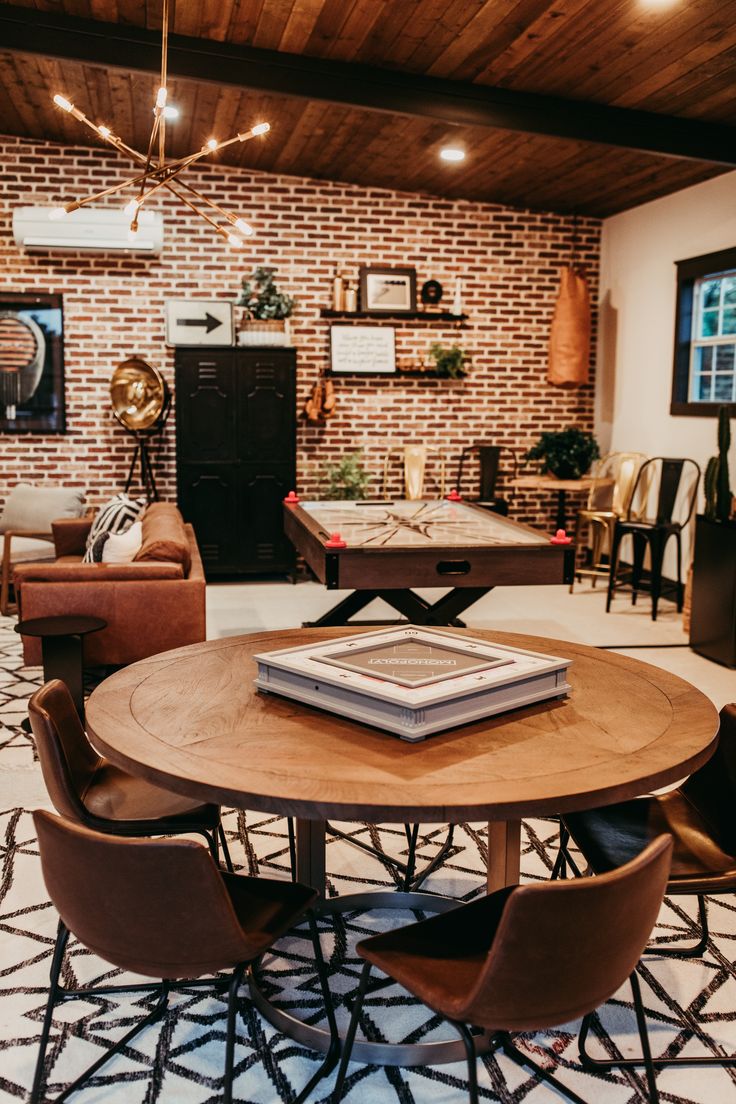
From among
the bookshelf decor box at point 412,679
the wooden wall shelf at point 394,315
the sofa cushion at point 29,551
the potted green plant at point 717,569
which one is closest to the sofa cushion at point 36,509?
the sofa cushion at point 29,551

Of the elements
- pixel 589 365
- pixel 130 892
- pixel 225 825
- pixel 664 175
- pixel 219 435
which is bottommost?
pixel 225 825

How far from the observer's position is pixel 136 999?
232 centimetres

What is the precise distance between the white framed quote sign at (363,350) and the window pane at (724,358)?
250cm

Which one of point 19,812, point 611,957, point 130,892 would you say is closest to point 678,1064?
point 611,957

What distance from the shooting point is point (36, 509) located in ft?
22.9

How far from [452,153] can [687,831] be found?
5.47 m

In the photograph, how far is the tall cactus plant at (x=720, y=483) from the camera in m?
5.50

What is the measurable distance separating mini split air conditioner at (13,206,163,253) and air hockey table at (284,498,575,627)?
10.9 feet

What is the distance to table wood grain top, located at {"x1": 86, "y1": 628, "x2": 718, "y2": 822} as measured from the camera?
161cm

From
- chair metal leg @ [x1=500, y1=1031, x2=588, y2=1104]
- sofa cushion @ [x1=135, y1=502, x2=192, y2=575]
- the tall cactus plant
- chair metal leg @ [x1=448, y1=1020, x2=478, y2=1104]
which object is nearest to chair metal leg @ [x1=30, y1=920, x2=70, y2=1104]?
chair metal leg @ [x1=448, y1=1020, x2=478, y2=1104]

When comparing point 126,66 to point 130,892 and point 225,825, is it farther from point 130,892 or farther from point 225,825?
point 130,892

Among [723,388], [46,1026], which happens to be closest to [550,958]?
[46,1026]

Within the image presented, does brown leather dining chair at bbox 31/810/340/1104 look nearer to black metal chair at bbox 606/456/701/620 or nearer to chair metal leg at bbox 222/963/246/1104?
chair metal leg at bbox 222/963/246/1104

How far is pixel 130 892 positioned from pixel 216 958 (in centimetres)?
21
